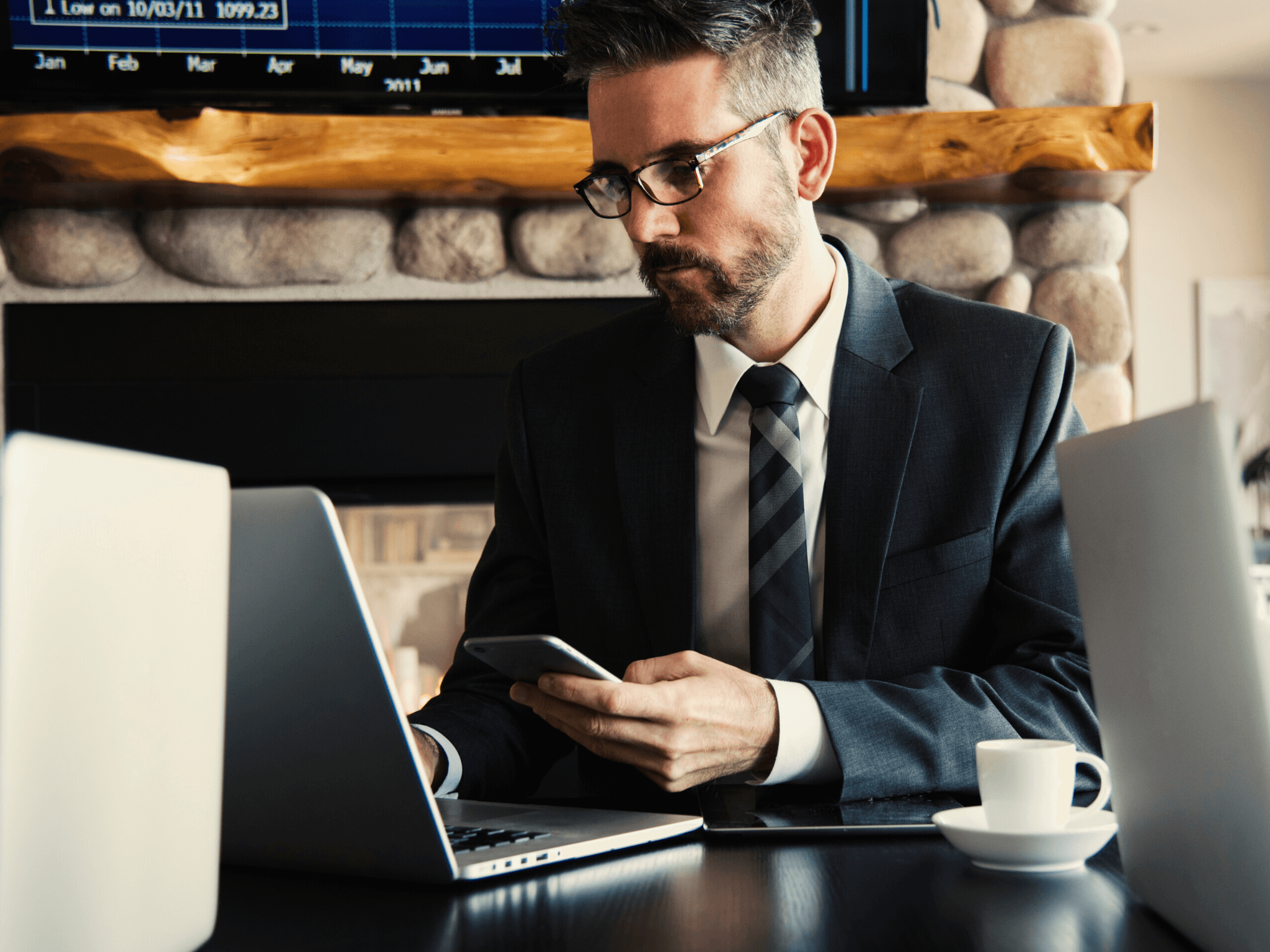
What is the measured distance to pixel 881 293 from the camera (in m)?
1.30

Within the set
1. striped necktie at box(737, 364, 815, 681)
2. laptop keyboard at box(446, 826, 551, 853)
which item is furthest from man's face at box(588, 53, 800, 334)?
laptop keyboard at box(446, 826, 551, 853)

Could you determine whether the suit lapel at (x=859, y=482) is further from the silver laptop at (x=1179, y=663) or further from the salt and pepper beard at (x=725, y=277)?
the silver laptop at (x=1179, y=663)

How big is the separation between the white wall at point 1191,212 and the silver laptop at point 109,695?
16.5 ft

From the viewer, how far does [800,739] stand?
2.90 feet

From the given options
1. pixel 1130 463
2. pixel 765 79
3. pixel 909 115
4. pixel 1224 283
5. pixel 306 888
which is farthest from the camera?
pixel 1224 283

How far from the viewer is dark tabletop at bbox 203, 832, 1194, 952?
534 millimetres

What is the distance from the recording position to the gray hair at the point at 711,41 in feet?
3.93

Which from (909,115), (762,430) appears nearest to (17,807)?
(762,430)

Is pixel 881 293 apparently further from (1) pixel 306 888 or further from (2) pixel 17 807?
(2) pixel 17 807

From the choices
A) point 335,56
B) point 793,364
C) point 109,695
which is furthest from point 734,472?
point 335,56

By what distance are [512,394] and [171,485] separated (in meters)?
0.93

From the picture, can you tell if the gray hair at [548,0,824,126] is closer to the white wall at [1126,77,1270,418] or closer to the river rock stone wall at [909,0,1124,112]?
the river rock stone wall at [909,0,1124,112]

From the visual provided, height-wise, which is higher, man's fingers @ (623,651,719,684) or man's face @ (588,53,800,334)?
man's face @ (588,53,800,334)

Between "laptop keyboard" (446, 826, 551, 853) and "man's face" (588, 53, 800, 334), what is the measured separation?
25.7 inches
